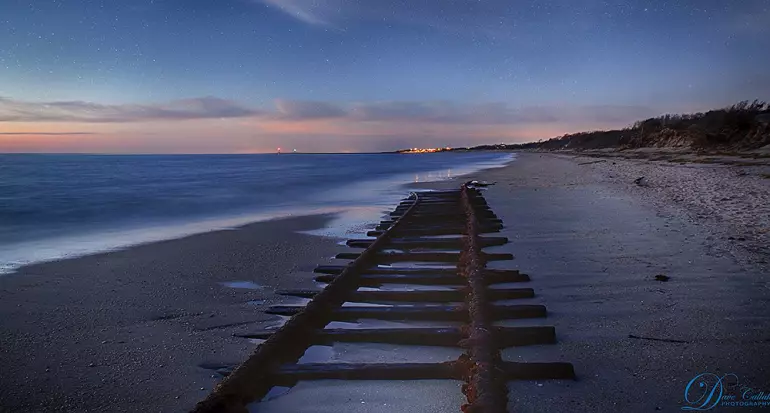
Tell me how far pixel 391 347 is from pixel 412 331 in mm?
160

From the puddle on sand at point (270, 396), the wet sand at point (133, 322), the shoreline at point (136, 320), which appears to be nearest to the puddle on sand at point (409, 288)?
the shoreline at point (136, 320)

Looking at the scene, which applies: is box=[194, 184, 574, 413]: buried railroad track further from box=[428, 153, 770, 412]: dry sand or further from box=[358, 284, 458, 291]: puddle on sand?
box=[428, 153, 770, 412]: dry sand

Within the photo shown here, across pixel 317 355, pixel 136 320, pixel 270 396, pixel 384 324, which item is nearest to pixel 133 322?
pixel 136 320

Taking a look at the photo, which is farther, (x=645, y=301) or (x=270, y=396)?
(x=645, y=301)

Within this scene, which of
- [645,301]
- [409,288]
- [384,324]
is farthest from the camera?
[409,288]

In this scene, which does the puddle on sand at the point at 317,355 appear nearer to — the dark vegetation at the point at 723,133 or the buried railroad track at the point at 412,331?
the buried railroad track at the point at 412,331

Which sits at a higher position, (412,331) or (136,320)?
(412,331)

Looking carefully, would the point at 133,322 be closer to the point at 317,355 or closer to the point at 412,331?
the point at 317,355

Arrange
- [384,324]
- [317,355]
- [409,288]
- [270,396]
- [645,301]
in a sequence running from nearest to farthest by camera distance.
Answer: [270,396] < [317,355] < [384,324] < [645,301] < [409,288]

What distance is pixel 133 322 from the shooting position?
3.51m

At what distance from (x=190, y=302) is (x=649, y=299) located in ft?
12.1

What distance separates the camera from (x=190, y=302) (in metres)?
3.98

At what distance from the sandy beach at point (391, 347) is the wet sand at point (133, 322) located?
0.01 m

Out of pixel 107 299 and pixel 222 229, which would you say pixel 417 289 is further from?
pixel 222 229
